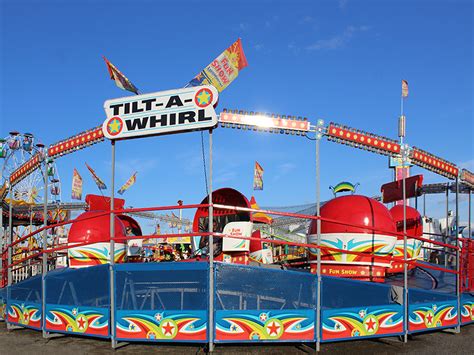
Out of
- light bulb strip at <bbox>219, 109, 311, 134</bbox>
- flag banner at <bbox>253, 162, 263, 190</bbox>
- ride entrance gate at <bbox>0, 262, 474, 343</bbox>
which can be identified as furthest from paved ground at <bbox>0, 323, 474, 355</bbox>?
flag banner at <bbox>253, 162, 263, 190</bbox>

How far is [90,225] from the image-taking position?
1405cm

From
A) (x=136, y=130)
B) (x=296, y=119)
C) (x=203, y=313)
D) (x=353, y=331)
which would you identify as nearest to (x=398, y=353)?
(x=353, y=331)

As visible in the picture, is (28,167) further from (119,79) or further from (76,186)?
(76,186)

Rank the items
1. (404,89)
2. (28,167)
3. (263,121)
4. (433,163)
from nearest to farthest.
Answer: (263,121)
(404,89)
(433,163)
(28,167)

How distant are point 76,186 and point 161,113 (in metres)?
22.2

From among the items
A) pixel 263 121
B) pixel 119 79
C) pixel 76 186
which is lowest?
pixel 76 186

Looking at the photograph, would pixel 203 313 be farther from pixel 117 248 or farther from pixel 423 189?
pixel 423 189

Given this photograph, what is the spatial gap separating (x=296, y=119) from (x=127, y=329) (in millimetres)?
5998

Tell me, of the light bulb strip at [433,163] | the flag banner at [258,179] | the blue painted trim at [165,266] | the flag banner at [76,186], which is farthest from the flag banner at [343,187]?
the flag banner at [258,179]

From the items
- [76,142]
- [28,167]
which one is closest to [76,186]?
[28,167]

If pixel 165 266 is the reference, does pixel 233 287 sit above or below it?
below

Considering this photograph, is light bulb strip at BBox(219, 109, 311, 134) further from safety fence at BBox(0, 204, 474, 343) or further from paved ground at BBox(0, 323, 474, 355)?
paved ground at BBox(0, 323, 474, 355)

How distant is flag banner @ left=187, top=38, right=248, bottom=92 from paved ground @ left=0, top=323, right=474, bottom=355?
557cm

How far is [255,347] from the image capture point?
8727 millimetres
